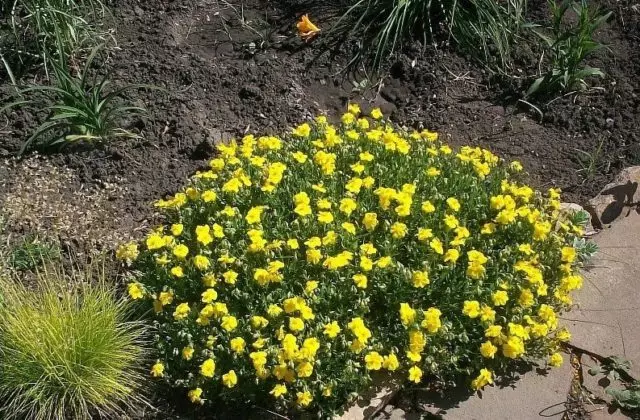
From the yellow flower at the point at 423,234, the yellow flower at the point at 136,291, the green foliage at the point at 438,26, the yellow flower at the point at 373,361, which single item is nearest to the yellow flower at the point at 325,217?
the yellow flower at the point at 423,234

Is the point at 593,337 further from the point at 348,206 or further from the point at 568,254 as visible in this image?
the point at 348,206

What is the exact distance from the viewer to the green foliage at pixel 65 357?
322cm

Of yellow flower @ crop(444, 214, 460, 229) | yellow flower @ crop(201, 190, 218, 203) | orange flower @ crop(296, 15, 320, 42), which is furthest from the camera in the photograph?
orange flower @ crop(296, 15, 320, 42)

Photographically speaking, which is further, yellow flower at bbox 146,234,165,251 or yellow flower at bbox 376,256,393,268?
yellow flower at bbox 146,234,165,251

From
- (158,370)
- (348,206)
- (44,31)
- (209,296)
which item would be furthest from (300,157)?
(44,31)

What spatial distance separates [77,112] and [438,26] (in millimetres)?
2346

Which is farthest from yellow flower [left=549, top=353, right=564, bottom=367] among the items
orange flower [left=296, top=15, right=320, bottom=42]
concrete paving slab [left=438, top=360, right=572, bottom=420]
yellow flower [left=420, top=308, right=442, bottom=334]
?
orange flower [left=296, top=15, right=320, bottom=42]

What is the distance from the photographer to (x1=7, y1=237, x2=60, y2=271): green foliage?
12.4 feet

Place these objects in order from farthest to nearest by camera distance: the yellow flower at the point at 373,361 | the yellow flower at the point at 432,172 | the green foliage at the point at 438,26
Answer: the green foliage at the point at 438,26, the yellow flower at the point at 432,172, the yellow flower at the point at 373,361

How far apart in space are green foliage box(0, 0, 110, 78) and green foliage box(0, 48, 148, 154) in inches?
11.5

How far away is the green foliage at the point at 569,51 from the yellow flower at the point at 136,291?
8.63 ft

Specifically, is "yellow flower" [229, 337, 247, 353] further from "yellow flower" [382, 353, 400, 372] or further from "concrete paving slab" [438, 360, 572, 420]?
"concrete paving slab" [438, 360, 572, 420]

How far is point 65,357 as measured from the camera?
3.23 m

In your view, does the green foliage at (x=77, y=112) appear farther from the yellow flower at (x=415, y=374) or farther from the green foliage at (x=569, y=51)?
the green foliage at (x=569, y=51)
